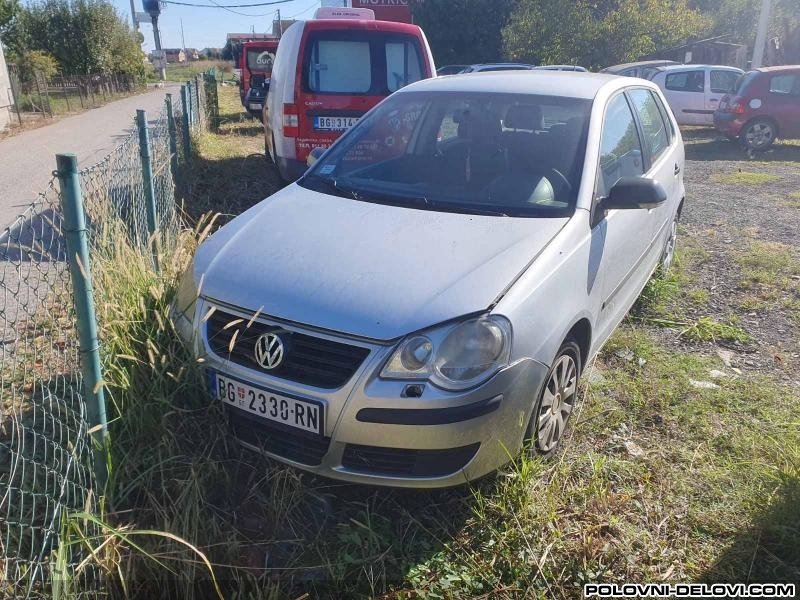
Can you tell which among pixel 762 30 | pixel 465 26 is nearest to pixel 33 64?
pixel 465 26

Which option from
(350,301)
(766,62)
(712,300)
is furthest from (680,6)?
(350,301)

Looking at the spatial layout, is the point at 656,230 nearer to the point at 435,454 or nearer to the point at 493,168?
the point at 493,168

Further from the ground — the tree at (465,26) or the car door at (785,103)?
the tree at (465,26)

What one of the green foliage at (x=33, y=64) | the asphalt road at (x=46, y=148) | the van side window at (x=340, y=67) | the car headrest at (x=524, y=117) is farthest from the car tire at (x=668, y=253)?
the green foliage at (x=33, y=64)

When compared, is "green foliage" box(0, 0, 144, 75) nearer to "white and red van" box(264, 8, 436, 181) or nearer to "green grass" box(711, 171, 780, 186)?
"white and red van" box(264, 8, 436, 181)

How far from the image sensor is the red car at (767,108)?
1254cm

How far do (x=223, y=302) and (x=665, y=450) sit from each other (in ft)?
7.06

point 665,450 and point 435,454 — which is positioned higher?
point 435,454

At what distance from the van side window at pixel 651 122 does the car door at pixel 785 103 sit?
9.45 meters

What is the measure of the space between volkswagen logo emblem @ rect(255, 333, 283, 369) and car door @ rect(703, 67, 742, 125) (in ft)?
52.6

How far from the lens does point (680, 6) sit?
23641mm

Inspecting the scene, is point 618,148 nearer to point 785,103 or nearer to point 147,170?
point 147,170

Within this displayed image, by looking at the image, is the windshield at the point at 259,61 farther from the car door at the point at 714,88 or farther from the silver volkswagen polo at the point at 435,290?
the silver volkswagen polo at the point at 435,290

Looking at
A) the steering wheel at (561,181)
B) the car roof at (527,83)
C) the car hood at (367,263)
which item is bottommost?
the car hood at (367,263)
